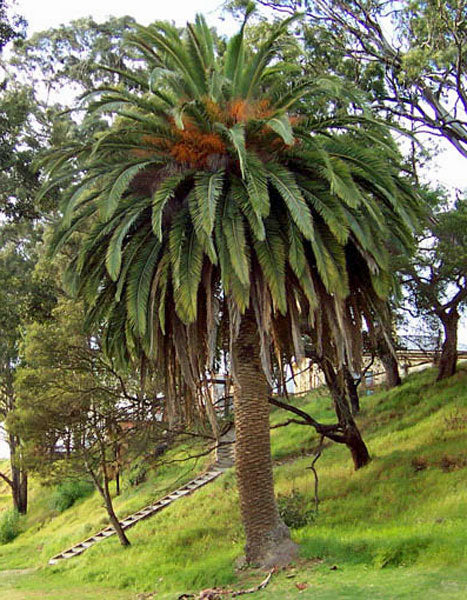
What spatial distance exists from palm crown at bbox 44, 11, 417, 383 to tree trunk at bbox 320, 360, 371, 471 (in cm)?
468

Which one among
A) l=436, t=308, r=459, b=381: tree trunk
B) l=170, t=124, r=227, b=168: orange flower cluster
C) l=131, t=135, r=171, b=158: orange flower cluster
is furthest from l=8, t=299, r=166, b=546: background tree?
l=436, t=308, r=459, b=381: tree trunk

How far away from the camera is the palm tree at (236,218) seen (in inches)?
436

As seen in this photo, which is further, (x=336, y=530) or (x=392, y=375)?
(x=392, y=375)

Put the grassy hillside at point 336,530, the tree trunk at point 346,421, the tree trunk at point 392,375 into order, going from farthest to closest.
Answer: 1. the tree trunk at point 392,375
2. the tree trunk at point 346,421
3. the grassy hillside at point 336,530

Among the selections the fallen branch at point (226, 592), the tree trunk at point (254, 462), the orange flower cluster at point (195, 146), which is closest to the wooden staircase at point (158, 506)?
the tree trunk at point (254, 462)

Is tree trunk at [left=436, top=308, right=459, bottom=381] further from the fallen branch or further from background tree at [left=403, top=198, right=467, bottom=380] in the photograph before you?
the fallen branch

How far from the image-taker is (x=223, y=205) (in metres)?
11.5

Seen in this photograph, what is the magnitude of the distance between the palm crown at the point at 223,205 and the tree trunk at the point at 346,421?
4.68 metres

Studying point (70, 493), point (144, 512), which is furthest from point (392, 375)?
point (70, 493)

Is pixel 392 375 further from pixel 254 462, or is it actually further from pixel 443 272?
pixel 254 462

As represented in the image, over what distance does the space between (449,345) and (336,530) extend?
11.5 metres

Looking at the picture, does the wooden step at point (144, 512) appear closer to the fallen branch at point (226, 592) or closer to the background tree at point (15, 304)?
the background tree at point (15, 304)

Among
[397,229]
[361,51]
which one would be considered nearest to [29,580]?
[397,229]

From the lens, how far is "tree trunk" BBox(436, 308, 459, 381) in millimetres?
22609
